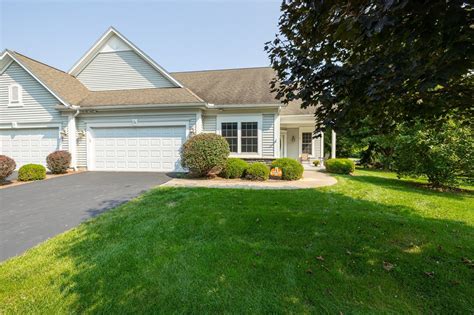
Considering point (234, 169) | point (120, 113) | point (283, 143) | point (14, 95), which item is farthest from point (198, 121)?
point (14, 95)

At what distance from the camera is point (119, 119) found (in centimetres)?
1173

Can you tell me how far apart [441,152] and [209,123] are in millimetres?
9608

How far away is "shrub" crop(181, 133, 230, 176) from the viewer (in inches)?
373

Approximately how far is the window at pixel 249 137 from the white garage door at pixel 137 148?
296 cm

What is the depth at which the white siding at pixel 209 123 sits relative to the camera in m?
11.8

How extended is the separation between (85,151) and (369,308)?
13567 mm

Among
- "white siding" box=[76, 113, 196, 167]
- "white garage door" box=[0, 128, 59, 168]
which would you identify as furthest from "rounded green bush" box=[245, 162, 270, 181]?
"white garage door" box=[0, 128, 59, 168]

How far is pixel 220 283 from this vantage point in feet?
9.31

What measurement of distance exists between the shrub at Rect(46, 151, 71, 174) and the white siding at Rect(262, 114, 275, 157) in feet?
32.0

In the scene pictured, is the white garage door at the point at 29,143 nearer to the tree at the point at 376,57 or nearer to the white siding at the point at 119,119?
the white siding at the point at 119,119

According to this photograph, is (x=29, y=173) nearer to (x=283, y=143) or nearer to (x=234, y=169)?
(x=234, y=169)

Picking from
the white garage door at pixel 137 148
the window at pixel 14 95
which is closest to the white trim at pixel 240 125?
the white garage door at pixel 137 148

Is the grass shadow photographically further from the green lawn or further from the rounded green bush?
the rounded green bush

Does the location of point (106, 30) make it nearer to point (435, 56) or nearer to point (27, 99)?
point (27, 99)
